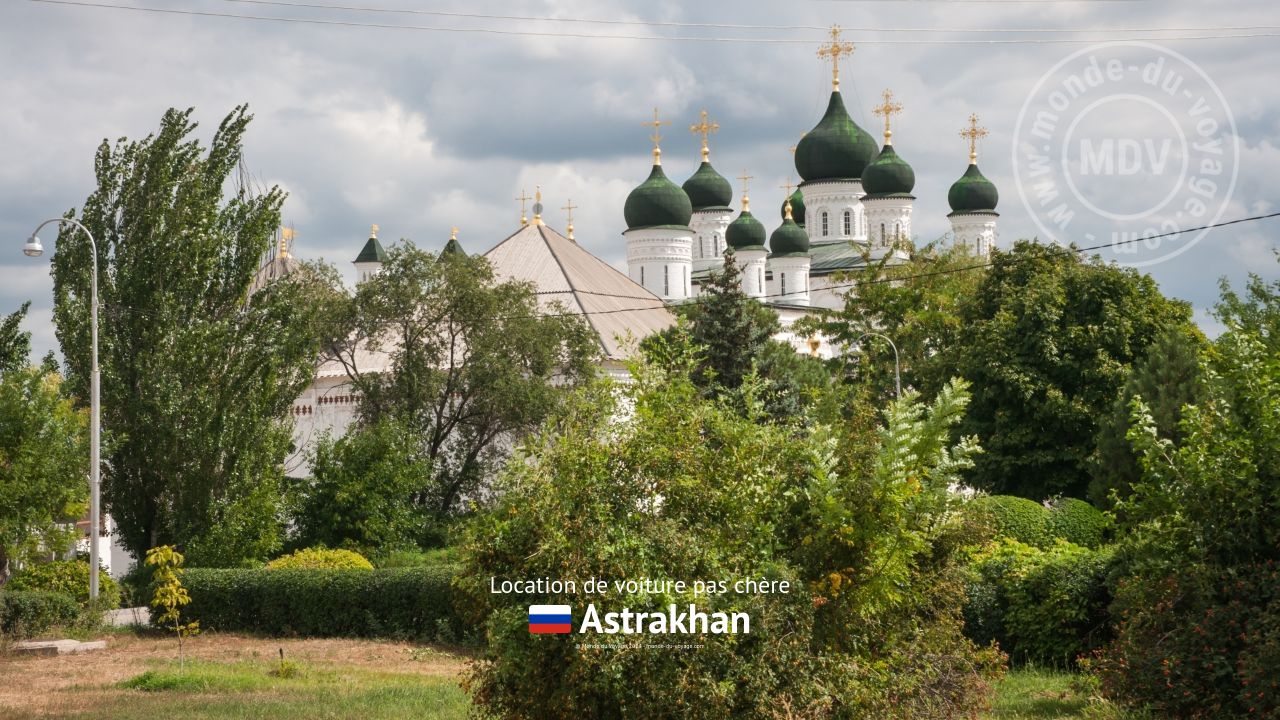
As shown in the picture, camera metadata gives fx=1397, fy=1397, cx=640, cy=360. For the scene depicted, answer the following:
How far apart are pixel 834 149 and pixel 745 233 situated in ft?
27.0

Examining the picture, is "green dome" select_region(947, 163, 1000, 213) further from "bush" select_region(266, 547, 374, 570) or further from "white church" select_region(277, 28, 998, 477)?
"bush" select_region(266, 547, 374, 570)

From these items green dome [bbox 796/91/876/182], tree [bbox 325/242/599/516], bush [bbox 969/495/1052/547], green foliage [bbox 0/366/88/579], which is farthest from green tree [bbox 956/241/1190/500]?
green dome [bbox 796/91/876/182]

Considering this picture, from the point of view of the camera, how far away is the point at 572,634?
883 cm

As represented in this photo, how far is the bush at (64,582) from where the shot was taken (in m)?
23.6

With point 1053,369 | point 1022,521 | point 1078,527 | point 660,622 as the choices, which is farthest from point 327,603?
point 1053,369

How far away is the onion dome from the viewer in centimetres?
8062

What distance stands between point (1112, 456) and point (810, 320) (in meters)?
26.0

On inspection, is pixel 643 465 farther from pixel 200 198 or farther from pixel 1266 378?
pixel 200 198

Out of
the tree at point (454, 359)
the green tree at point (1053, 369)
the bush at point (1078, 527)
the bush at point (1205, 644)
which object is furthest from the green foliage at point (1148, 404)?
the tree at point (454, 359)

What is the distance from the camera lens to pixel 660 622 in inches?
347

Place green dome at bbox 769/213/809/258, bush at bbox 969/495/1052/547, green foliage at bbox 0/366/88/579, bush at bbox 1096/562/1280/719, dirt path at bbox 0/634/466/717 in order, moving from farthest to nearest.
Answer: green dome at bbox 769/213/809/258
green foliage at bbox 0/366/88/579
bush at bbox 969/495/1052/547
dirt path at bbox 0/634/466/717
bush at bbox 1096/562/1280/719

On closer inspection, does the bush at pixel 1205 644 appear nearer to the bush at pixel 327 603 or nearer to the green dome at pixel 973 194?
the bush at pixel 327 603

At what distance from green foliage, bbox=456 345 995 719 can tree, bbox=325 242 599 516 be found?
84.5 ft

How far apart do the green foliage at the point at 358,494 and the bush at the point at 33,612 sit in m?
6.67
